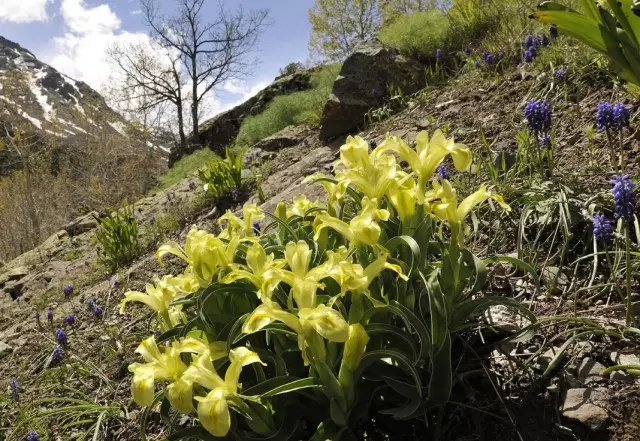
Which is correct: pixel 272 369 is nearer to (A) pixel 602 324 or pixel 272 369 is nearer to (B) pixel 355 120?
(A) pixel 602 324

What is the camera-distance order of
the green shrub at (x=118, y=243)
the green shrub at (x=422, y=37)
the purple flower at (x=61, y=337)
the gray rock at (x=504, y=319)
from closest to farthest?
the gray rock at (x=504, y=319)
the purple flower at (x=61, y=337)
the green shrub at (x=118, y=243)
the green shrub at (x=422, y=37)

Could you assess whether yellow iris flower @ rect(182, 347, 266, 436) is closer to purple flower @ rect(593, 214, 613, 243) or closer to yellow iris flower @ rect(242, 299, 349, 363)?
yellow iris flower @ rect(242, 299, 349, 363)

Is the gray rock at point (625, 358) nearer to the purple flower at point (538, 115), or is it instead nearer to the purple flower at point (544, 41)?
the purple flower at point (538, 115)

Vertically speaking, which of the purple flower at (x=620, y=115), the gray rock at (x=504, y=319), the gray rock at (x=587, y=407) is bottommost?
the gray rock at (x=587, y=407)

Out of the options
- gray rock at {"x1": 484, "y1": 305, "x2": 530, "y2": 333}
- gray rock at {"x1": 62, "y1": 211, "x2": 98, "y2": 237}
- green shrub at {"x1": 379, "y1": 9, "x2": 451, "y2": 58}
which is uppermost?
green shrub at {"x1": 379, "y1": 9, "x2": 451, "y2": 58}

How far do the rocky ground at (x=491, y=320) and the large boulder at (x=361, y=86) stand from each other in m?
0.24

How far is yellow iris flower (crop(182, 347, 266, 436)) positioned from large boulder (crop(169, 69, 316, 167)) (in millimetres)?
10172

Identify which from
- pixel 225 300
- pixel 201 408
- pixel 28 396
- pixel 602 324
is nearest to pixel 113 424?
pixel 28 396

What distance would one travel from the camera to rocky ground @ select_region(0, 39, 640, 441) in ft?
4.00

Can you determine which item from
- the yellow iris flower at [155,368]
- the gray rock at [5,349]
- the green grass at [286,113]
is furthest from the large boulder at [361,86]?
the yellow iris flower at [155,368]

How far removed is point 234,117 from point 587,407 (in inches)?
536

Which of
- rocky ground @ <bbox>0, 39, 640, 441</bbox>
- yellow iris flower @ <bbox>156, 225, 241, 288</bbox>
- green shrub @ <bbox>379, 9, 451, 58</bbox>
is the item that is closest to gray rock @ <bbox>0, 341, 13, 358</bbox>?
rocky ground @ <bbox>0, 39, 640, 441</bbox>

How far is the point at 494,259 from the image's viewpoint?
51.4 inches

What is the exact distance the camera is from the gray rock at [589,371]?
50.0 inches
